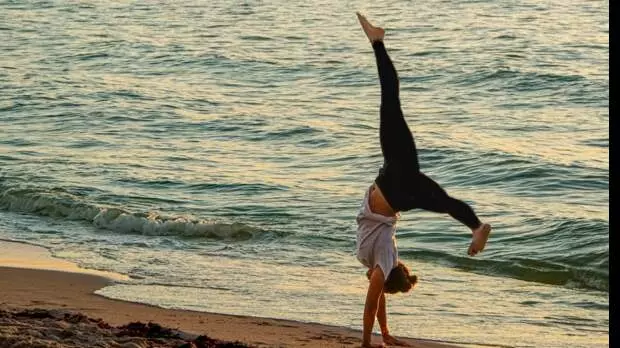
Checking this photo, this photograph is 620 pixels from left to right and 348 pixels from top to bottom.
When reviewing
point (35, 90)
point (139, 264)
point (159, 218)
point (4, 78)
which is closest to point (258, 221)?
point (159, 218)

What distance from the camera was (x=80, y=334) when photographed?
6945mm

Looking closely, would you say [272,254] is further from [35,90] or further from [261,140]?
[35,90]

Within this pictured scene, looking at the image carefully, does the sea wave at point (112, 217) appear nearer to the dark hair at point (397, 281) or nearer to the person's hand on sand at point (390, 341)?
the person's hand on sand at point (390, 341)

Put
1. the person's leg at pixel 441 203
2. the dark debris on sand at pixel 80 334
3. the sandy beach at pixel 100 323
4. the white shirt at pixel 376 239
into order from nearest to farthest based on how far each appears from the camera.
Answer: the person's leg at pixel 441 203
the white shirt at pixel 376 239
the dark debris on sand at pixel 80 334
the sandy beach at pixel 100 323

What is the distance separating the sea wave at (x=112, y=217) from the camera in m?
12.7

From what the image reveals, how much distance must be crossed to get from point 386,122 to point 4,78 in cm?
2063

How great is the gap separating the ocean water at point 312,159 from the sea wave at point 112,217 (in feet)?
0.09

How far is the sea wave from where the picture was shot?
41.7 feet

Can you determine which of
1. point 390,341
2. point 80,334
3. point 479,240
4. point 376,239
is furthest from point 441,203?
point 80,334

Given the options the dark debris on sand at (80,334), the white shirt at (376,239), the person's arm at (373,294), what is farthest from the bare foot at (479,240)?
the dark debris on sand at (80,334)

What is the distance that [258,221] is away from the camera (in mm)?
13242

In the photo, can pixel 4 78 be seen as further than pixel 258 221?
Yes

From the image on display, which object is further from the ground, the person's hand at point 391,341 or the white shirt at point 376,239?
the white shirt at point 376,239

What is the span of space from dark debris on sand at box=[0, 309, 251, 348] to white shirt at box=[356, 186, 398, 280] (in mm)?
961
